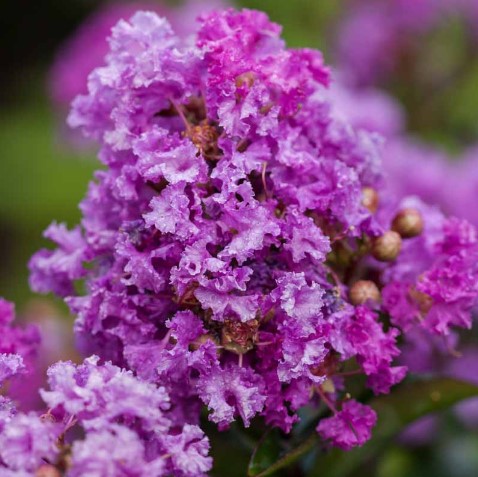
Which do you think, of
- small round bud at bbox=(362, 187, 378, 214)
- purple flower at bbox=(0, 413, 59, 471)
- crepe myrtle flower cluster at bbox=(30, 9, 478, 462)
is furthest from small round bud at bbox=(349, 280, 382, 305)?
purple flower at bbox=(0, 413, 59, 471)

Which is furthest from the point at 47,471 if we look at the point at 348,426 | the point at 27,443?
the point at 348,426

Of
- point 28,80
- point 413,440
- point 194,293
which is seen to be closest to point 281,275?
point 194,293

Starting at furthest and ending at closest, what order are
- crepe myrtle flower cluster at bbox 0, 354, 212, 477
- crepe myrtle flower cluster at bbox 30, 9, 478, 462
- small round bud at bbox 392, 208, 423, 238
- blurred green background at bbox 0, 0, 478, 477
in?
blurred green background at bbox 0, 0, 478, 477 < small round bud at bbox 392, 208, 423, 238 < crepe myrtle flower cluster at bbox 30, 9, 478, 462 < crepe myrtle flower cluster at bbox 0, 354, 212, 477

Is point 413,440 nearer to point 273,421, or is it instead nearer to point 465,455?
point 465,455

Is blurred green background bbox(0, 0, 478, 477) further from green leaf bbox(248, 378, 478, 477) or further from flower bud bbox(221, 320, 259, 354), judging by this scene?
flower bud bbox(221, 320, 259, 354)

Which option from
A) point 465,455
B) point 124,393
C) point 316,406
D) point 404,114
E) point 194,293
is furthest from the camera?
point 404,114

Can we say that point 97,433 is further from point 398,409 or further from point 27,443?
point 398,409
